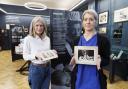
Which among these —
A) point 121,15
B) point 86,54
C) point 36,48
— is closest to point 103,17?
point 121,15

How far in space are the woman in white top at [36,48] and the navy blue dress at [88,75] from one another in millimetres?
696

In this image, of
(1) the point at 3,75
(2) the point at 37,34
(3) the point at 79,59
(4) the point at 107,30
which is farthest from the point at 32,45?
(4) the point at 107,30

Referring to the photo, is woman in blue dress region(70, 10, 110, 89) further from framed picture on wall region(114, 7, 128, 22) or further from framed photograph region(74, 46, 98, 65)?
framed picture on wall region(114, 7, 128, 22)

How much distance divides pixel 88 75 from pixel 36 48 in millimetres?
878

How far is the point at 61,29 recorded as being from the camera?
11.1 feet

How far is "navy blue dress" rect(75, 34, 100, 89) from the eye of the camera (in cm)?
149

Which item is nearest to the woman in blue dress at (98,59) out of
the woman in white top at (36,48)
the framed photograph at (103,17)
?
the woman in white top at (36,48)

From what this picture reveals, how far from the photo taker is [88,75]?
1504 millimetres

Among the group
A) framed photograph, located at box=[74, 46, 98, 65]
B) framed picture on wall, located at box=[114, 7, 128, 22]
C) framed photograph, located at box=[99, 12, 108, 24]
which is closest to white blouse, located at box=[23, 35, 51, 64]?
framed photograph, located at box=[74, 46, 98, 65]

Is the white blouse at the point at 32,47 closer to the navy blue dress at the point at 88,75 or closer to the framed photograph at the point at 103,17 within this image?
the navy blue dress at the point at 88,75

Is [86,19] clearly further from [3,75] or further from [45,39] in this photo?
[3,75]

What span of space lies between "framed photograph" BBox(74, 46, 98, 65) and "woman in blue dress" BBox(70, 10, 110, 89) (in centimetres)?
4

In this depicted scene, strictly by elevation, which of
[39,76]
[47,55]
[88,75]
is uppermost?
[47,55]

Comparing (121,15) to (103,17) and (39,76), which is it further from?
(39,76)
